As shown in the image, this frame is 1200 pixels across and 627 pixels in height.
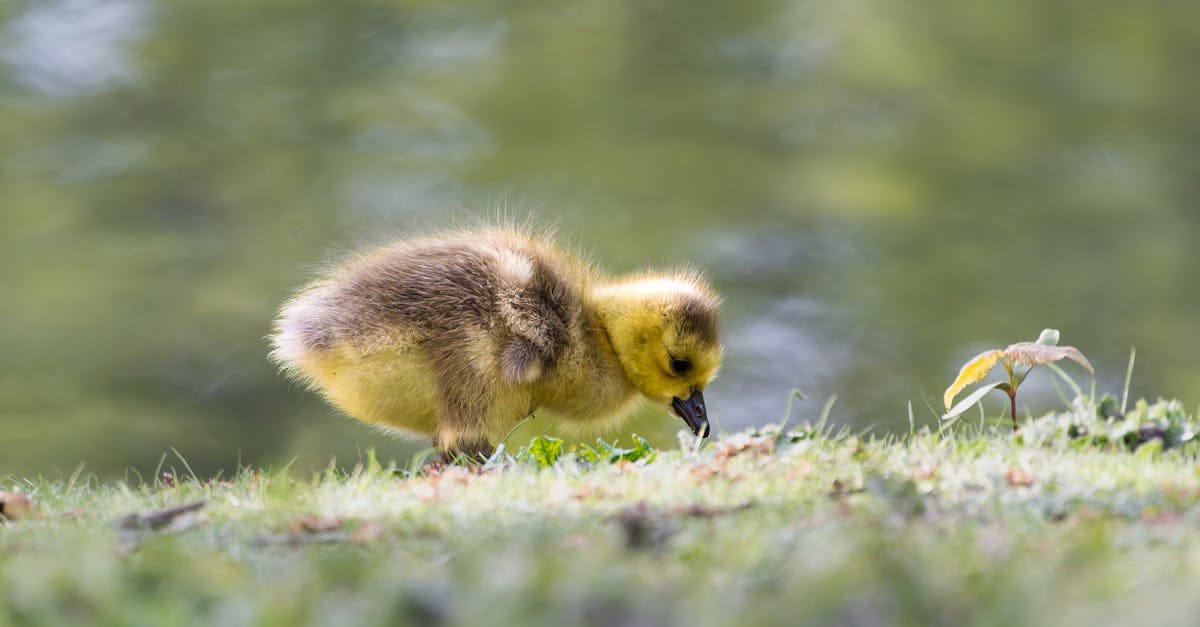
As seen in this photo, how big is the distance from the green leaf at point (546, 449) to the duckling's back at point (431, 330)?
41 cm

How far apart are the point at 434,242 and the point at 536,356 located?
1.82 feet

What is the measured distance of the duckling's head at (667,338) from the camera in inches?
173

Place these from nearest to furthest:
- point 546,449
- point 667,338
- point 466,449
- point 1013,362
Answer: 1. point 546,449
2. point 1013,362
3. point 466,449
4. point 667,338

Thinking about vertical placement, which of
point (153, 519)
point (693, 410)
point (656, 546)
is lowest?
point (153, 519)

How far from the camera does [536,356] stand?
13.5 feet

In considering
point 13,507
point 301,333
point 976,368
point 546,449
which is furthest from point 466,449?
point 976,368

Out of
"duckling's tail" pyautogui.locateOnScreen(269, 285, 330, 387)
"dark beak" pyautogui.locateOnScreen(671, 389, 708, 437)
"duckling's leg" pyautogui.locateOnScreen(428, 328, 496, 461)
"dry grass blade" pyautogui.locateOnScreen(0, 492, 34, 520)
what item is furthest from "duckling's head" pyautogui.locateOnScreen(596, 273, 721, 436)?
"dry grass blade" pyautogui.locateOnScreen(0, 492, 34, 520)

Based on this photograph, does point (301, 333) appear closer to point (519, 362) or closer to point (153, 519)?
point (519, 362)

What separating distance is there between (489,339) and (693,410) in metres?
0.85

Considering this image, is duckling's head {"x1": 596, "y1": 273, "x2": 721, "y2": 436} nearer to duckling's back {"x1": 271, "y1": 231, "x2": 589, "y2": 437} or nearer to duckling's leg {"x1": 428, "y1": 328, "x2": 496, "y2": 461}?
duckling's back {"x1": 271, "y1": 231, "x2": 589, "y2": 437}

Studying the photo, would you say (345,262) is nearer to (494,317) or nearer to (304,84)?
(494,317)

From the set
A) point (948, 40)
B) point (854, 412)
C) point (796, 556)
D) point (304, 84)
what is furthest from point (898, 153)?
point (796, 556)

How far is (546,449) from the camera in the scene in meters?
3.62

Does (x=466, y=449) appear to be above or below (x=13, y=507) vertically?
above
